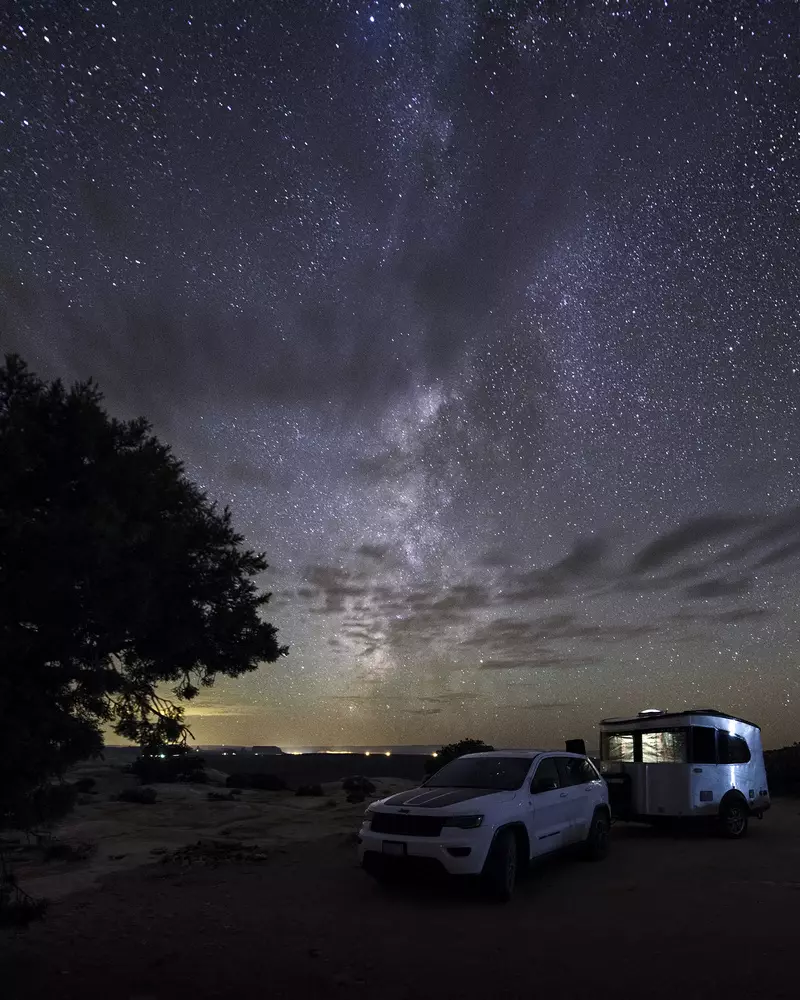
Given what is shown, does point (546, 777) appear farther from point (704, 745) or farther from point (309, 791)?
point (309, 791)

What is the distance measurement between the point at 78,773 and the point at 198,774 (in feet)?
16.3

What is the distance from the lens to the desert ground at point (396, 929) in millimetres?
6309

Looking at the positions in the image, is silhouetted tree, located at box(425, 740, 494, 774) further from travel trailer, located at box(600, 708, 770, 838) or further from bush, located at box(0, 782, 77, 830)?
bush, located at box(0, 782, 77, 830)

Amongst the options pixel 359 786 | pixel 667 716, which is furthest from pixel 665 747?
pixel 359 786

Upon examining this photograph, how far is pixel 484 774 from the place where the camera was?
37.0ft

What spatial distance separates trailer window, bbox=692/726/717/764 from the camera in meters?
14.8

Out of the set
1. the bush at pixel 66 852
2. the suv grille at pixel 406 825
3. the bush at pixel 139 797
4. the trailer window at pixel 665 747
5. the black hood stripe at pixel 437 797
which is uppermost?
the trailer window at pixel 665 747

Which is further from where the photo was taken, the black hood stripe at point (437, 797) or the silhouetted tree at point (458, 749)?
the silhouetted tree at point (458, 749)

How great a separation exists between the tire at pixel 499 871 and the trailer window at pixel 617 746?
7129 millimetres

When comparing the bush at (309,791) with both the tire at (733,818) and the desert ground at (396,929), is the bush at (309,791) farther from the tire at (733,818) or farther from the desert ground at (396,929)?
the tire at (733,818)

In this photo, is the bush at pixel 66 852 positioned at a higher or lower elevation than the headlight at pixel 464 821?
lower

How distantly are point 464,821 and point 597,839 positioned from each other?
3.82 meters

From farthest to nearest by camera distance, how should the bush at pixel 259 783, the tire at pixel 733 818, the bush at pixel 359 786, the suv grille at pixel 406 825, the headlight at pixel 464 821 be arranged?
the bush at pixel 259 783 → the bush at pixel 359 786 → the tire at pixel 733 818 → the suv grille at pixel 406 825 → the headlight at pixel 464 821

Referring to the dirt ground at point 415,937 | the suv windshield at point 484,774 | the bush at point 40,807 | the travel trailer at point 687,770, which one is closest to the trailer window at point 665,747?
the travel trailer at point 687,770
